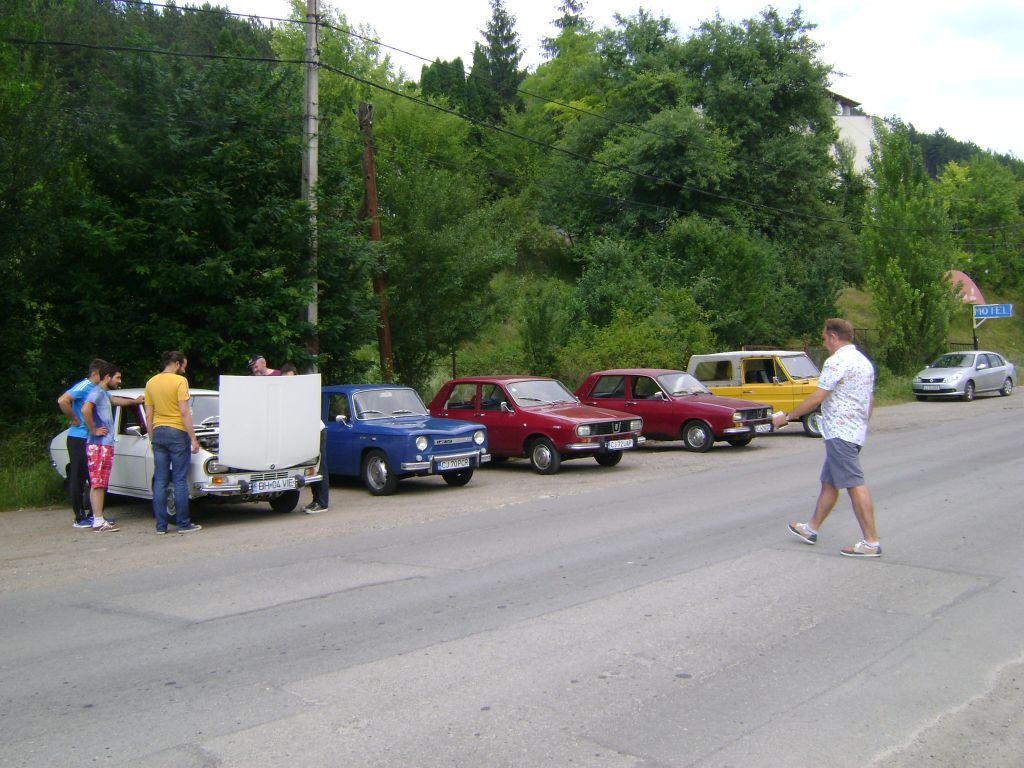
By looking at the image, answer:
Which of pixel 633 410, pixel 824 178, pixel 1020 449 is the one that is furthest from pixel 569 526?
pixel 824 178

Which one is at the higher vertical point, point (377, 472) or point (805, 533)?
point (805, 533)

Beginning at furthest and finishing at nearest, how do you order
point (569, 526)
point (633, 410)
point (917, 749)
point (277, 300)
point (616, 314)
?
point (616, 314)
point (633, 410)
point (277, 300)
point (569, 526)
point (917, 749)

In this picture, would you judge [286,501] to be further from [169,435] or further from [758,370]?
[758,370]

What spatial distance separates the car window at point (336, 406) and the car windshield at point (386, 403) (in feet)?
0.55

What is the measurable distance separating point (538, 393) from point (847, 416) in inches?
362

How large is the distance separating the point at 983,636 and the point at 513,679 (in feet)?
10.1

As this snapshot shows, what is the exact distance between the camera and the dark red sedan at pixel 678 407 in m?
18.4

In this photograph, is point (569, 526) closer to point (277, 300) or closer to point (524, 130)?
point (277, 300)

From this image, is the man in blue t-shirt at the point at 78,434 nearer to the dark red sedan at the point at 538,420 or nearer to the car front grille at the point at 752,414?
the dark red sedan at the point at 538,420

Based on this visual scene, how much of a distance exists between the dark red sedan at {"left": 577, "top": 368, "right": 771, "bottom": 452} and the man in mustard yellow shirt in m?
10.3

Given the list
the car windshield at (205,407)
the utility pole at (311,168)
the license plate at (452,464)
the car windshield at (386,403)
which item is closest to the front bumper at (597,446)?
the license plate at (452,464)

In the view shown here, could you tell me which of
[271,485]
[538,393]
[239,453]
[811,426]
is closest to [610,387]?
[538,393]

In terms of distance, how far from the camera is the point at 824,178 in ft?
145

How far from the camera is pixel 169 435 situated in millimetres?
10750
